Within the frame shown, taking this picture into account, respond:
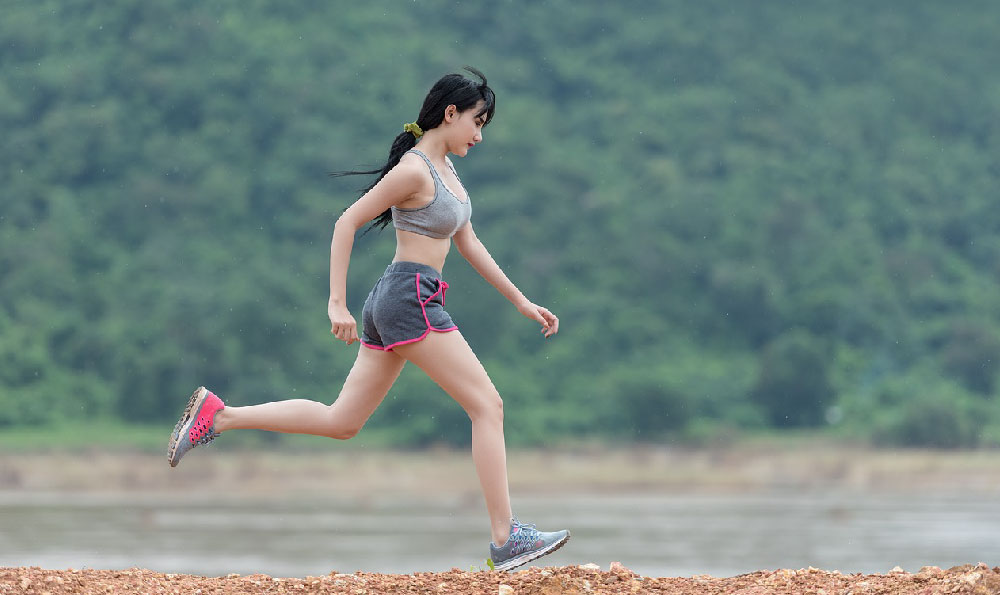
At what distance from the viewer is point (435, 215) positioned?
6.00 m

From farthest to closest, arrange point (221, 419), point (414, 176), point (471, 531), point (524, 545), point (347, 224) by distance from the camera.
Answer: point (471, 531) < point (221, 419) < point (524, 545) < point (414, 176) < point (347, 224)

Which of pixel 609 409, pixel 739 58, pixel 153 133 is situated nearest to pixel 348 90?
pixel 153 133

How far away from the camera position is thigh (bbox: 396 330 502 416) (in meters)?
5.93

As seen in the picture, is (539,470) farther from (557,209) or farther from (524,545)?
(524,545)

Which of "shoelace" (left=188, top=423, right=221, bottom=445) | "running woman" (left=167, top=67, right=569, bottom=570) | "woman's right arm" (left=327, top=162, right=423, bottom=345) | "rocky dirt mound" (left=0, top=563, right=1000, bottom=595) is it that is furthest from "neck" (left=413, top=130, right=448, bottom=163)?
"rocky dirt mound" (left=0, top=563, right=1000, bottom=595)

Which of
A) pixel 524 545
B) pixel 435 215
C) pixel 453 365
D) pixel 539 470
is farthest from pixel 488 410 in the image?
pixel 539 470

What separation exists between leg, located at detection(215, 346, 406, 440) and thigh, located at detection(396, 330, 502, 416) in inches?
6.7

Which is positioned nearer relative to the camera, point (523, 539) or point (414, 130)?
point (523, 539)

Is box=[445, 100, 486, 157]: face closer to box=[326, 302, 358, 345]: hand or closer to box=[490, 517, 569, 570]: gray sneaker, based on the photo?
box=[326, 302, 358, 345]: hand

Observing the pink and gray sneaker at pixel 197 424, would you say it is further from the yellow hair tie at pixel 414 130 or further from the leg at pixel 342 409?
the yellow hair tie at pixel 414 130

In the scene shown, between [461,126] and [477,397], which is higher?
[461,126]

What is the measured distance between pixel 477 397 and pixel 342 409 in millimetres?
552

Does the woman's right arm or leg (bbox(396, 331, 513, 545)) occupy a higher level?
the woman's right arm

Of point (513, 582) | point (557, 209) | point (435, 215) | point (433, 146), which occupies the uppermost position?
point (557, 209)
